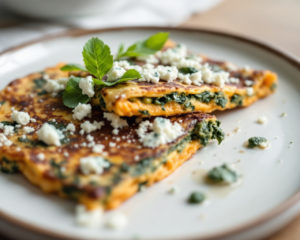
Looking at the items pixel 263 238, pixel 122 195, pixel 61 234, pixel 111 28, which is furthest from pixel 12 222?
pixel 111 28

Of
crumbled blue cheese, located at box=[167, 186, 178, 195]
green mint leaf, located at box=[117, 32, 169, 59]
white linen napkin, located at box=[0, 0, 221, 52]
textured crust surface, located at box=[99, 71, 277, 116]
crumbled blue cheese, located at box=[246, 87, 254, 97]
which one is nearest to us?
crumbled blue cheese, located at box=[167, 186, 178, 195]

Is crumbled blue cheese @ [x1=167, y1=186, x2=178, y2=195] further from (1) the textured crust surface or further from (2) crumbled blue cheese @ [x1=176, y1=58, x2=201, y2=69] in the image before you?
(2) crumbled blue cheese @ [x1=176, y1=58, x2=201, y2=69]

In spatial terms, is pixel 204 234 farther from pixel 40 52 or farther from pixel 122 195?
pixel 40 52

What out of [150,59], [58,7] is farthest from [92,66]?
[58,7]

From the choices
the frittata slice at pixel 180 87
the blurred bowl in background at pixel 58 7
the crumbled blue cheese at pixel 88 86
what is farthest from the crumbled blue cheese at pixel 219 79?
the blurred bowl in background at pixel 58 7

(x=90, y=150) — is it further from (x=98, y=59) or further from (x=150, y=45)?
(x=150, y=45)

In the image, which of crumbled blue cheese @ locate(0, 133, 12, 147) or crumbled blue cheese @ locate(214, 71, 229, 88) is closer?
crumbled blue cheese @ locate(0, 133, 12, 147)


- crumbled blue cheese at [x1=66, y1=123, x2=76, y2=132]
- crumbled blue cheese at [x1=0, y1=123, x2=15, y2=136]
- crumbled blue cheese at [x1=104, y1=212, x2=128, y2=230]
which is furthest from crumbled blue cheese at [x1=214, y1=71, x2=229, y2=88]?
crumbled blue cheese at [x1=0, y1=123, x2=15, y2=136]
